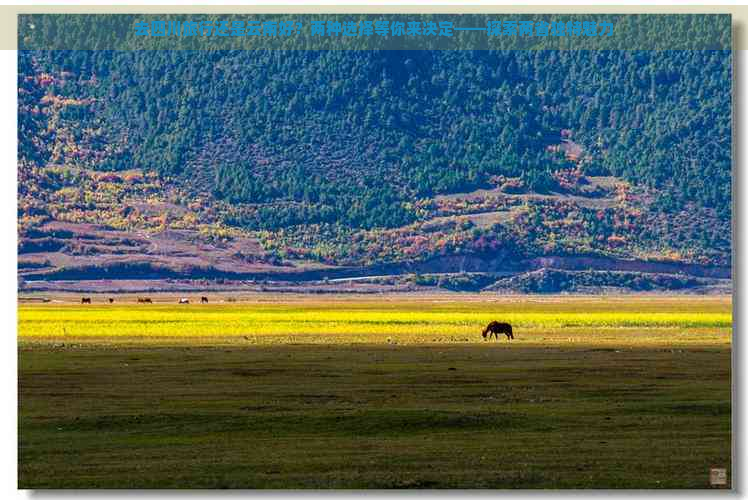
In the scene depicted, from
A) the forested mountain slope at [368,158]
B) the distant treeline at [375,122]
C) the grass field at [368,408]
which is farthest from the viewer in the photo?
the distant treeline at [375,122]

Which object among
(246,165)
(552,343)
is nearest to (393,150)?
(246,165)

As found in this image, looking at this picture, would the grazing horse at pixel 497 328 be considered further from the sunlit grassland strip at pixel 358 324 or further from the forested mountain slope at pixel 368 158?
the forested mountain slope at pixel 368 158

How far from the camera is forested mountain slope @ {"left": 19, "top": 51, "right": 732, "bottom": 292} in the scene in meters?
139

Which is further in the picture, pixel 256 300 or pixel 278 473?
pixel 256 300

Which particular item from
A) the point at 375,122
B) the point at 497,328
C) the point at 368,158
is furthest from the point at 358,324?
the point at 375,122

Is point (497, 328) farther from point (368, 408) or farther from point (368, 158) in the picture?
point (368, 158)

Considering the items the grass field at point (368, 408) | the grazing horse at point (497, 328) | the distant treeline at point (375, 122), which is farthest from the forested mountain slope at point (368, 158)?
the grazing horse at point (497, 328)

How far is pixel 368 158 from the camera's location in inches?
5960

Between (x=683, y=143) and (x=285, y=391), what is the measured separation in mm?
113138

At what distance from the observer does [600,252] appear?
5561 inches

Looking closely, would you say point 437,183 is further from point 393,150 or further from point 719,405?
point 719,405

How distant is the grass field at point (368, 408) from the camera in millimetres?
28719

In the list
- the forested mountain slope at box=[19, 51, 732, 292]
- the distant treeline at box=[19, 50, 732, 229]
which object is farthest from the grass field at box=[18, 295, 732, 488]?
the distant treeline at box=[19, 50, 732, 229]

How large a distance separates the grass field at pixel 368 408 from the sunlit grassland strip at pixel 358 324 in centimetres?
50
